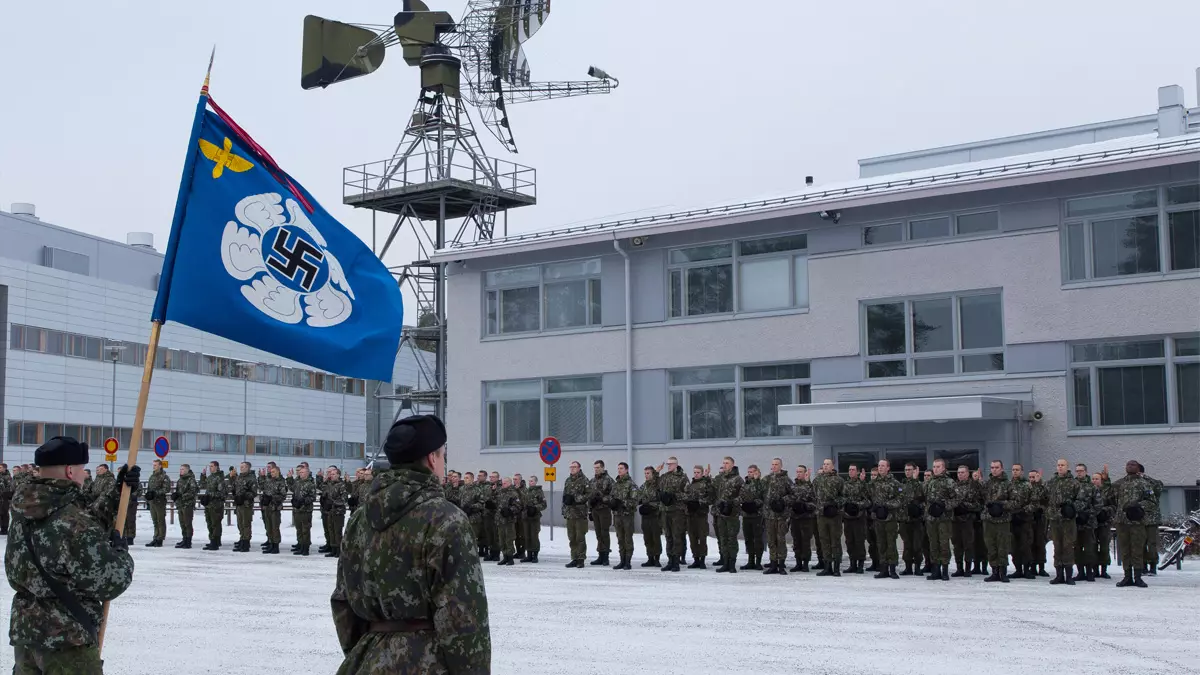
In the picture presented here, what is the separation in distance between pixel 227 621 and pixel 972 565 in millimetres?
13250

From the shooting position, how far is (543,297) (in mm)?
33969

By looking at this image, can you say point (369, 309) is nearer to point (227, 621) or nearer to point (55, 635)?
point (55, 635)

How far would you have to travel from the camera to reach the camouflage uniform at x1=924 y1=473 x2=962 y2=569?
65.2 ft

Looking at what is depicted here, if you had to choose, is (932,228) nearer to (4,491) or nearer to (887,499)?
(887,499)

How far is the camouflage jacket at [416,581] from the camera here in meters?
4.77

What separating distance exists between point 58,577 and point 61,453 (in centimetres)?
62

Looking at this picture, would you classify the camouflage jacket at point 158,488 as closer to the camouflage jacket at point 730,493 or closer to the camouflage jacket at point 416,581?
the camouflage jacket at point 730,493

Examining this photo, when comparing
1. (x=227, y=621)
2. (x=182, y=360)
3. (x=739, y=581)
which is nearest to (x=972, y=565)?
(x=739, y=581)

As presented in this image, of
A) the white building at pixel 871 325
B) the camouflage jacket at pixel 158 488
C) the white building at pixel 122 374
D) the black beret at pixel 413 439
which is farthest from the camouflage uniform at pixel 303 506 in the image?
the white building at pixel 122 374

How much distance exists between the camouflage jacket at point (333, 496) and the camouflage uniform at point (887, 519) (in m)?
10.9

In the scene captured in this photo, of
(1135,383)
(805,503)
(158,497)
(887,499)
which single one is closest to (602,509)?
(805,503)

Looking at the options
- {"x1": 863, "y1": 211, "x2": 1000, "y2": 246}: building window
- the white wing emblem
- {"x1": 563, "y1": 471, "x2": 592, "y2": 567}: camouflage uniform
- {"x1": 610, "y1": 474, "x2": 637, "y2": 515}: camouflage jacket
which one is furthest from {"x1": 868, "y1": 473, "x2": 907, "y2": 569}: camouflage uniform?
the white wing emblem

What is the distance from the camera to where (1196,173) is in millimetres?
24828

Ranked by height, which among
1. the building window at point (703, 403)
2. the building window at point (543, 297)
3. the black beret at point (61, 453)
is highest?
the building window at point (543, 297)
